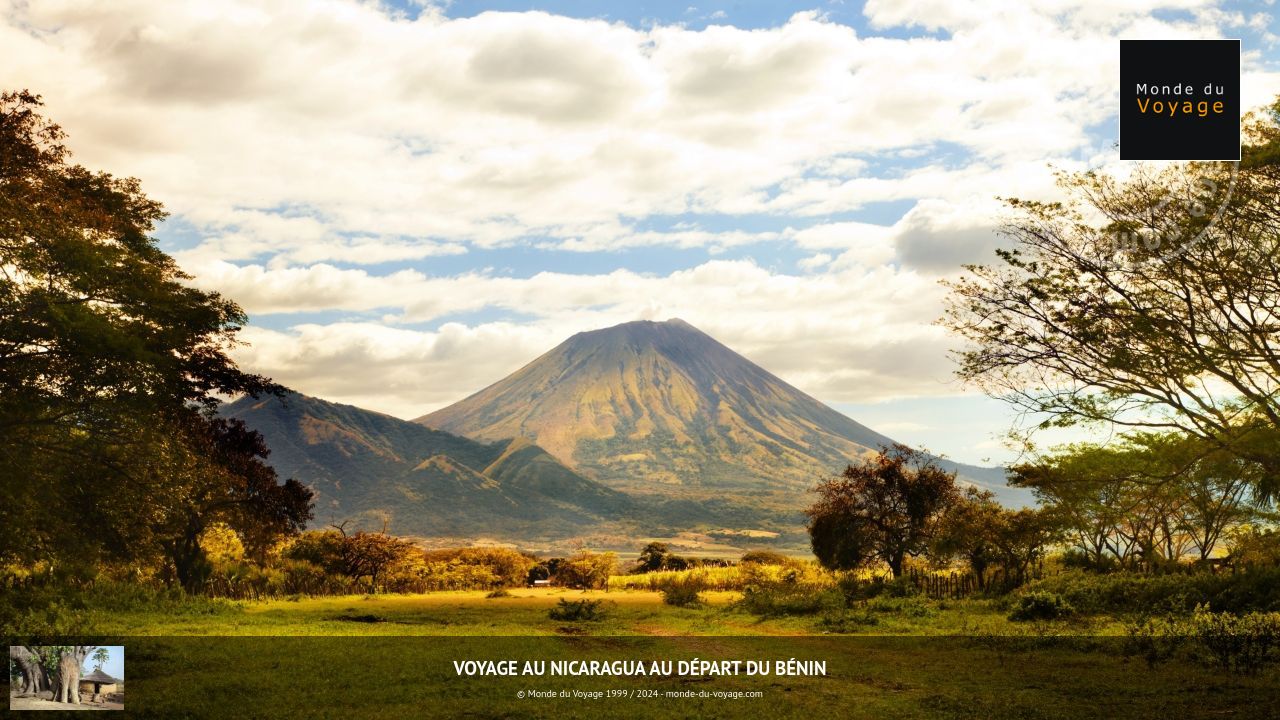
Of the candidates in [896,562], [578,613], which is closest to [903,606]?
[896,562]

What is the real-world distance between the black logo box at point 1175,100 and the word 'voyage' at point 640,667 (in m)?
11.8

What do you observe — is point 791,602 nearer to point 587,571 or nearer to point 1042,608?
point 1042,608

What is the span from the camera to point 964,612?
22.5 meters

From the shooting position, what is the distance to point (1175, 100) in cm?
1659

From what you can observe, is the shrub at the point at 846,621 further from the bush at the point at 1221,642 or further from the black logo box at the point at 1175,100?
the black logo box at the point at 1175,100

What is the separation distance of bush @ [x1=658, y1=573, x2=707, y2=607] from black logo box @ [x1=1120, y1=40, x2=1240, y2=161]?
1912cm

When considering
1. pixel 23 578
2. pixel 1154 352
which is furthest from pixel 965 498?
pixel 23 578

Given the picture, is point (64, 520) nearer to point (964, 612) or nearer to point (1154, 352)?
point (964, 612)

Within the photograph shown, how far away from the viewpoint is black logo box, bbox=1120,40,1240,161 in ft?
54.1

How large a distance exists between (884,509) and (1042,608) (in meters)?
11.6

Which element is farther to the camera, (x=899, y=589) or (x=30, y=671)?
(x=899, y=589)

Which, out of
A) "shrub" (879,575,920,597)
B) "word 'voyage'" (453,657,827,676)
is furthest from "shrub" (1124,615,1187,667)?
"shrub" (879,575,920,597)

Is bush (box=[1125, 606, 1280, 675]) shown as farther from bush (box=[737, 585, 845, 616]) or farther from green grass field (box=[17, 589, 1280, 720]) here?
bush (box=[737, 585, 845, 616])

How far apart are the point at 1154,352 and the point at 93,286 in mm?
22440
